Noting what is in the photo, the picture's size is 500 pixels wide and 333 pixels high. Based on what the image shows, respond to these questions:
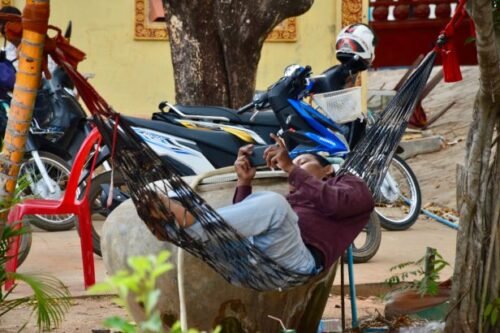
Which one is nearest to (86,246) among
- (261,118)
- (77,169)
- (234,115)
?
(77,169)

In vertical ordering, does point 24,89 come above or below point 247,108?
above

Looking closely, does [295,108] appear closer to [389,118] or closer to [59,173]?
[389,118]

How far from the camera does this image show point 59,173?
8.77 meters

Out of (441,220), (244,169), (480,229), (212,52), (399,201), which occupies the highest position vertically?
(212,52)

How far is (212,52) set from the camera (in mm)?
8469

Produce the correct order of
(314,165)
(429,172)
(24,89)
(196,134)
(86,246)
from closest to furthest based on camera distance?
(24,89) → (314,165) → (86,246) → (196,134) → (429,172)

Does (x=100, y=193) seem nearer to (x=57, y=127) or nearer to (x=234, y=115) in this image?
(x=234, y=115)

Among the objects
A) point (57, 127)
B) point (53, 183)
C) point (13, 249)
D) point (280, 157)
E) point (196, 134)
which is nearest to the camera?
point (280, 157)

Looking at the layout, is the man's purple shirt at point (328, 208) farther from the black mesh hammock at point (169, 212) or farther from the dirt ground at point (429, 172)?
the dirt ground at point (429, 172)

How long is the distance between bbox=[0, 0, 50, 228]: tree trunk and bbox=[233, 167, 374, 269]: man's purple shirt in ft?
2.92

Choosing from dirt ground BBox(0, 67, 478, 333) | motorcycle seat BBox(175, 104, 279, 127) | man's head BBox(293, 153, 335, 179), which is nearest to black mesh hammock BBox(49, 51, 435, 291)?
man's head BBox(293, 153, 335, 179)

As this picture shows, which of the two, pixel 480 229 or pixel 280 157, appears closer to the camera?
pixel 280 157

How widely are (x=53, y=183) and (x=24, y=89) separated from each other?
12.9 ft

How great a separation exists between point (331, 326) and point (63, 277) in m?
2.22
